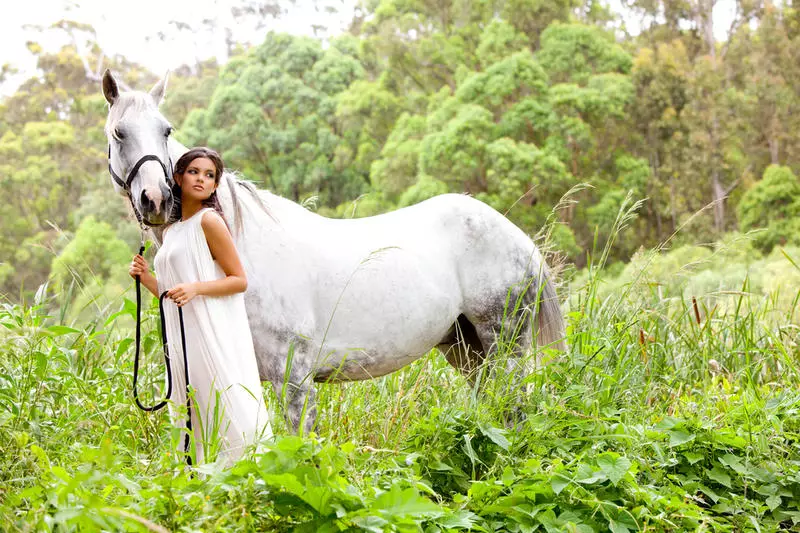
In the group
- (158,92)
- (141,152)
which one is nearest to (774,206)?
(158,92)

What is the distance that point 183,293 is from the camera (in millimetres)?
2949

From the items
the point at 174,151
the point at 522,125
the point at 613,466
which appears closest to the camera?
the point at 613,466

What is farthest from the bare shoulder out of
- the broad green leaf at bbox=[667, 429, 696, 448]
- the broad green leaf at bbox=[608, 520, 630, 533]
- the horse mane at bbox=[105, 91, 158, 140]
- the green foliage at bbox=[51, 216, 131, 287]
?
the green foliage at bbox=[51, 216, 131, 287]

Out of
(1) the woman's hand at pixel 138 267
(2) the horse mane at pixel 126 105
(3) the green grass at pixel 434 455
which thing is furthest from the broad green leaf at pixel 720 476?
(2) the horse mane at pixel 126 105

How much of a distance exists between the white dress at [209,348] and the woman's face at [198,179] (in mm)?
70

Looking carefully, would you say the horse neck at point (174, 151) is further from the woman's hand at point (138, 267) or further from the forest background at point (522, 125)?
the forest background at point (522, 125)

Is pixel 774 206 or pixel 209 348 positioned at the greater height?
pixel 209 348

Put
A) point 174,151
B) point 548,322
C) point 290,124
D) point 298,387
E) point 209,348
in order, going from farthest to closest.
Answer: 1. point 290,124
2. point 548,322
3. point 298,387
4. point 174,151
5. point 209,348

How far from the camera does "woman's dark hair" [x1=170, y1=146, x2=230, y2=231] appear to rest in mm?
3111

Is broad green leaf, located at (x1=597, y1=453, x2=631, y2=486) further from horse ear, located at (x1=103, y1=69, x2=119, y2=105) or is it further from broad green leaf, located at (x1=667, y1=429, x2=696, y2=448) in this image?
horse ear, located at (x1=103, y1=69, x2=119, y2=105)

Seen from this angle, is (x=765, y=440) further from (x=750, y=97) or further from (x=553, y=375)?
(x=750, y=97)

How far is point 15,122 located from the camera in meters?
36.9

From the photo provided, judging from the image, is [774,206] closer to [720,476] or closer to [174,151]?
[720,476]

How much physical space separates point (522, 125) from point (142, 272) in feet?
67.9
